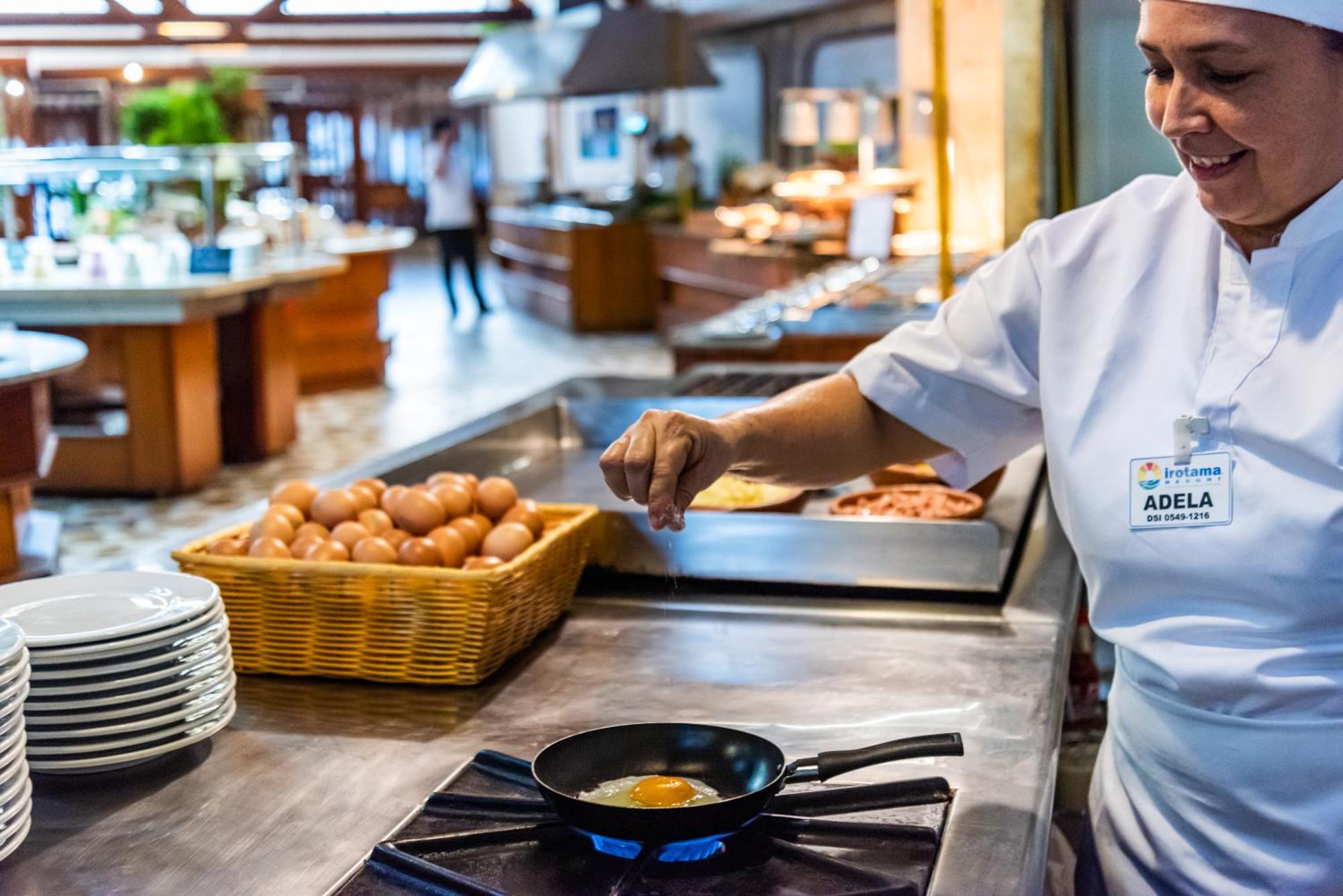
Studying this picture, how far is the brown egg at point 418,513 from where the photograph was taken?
1.79 meters

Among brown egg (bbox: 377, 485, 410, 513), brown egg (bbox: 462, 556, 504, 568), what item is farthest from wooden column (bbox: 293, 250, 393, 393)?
brown egg (bbox: 462, 556, 504, 568)

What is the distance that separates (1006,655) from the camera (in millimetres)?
1726

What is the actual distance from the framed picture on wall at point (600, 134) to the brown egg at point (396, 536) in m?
18.4

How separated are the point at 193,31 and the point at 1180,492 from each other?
10487 millimetres

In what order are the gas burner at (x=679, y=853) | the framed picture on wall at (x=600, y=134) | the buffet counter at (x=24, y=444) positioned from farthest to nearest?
the framed picture on wall at (x=600, y=134) < the buffet counter at (x=24, y=444) < the gas burner at (x=679, y=853)

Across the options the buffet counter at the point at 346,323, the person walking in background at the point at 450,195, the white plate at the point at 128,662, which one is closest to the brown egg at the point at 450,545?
the white plate at the point at 128,662

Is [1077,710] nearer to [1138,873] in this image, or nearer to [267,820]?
[1138,873]

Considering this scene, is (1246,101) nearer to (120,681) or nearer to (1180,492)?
(1180,492)

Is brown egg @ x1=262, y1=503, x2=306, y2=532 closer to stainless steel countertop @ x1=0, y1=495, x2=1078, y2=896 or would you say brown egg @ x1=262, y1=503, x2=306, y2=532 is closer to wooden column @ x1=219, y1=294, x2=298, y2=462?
stainless steel countertop @ x1=0, y1=495, x2=1078, y2=896

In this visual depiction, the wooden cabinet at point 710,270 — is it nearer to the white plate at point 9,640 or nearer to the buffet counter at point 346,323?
the buffet counter at point 346,323

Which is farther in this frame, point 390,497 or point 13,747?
point 390,497

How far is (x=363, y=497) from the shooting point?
1.88 m

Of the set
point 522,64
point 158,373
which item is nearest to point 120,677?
point 158,373

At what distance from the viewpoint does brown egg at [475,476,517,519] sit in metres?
1.88
